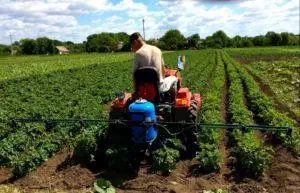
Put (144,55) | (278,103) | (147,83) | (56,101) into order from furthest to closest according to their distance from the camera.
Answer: (278,103), (56,101), (147,83), (144,55)

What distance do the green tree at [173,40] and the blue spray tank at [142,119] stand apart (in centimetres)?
10490

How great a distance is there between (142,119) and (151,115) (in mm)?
178

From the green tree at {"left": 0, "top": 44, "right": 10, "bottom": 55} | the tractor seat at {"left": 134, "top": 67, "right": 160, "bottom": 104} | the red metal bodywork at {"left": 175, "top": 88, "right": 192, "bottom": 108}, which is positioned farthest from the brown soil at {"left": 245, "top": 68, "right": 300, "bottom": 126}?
the green tree at {"left": 0, "top": 44, "right": 10, "bottom": 55}

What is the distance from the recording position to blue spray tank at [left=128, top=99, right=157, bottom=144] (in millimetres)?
7816

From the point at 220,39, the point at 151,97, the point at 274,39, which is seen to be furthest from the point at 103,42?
the point at 151,97

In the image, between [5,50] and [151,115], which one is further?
[5,50]

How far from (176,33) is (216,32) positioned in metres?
21.7

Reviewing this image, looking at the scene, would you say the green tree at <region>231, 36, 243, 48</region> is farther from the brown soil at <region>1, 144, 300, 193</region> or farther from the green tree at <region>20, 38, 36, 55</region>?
the brown soil at <region>1, 144, 300, 193</region>

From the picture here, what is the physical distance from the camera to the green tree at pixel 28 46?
119m

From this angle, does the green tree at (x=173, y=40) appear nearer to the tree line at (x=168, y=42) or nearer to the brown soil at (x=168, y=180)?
the tree line at (x=168, y=42)

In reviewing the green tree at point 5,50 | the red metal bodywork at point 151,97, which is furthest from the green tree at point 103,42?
the red metal bodywork at point 151,97

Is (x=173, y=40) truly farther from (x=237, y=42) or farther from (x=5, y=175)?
(x=5, y=175)

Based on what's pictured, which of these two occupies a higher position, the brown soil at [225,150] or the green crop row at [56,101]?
the green crop row at [56,101]

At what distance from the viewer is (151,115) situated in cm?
790
